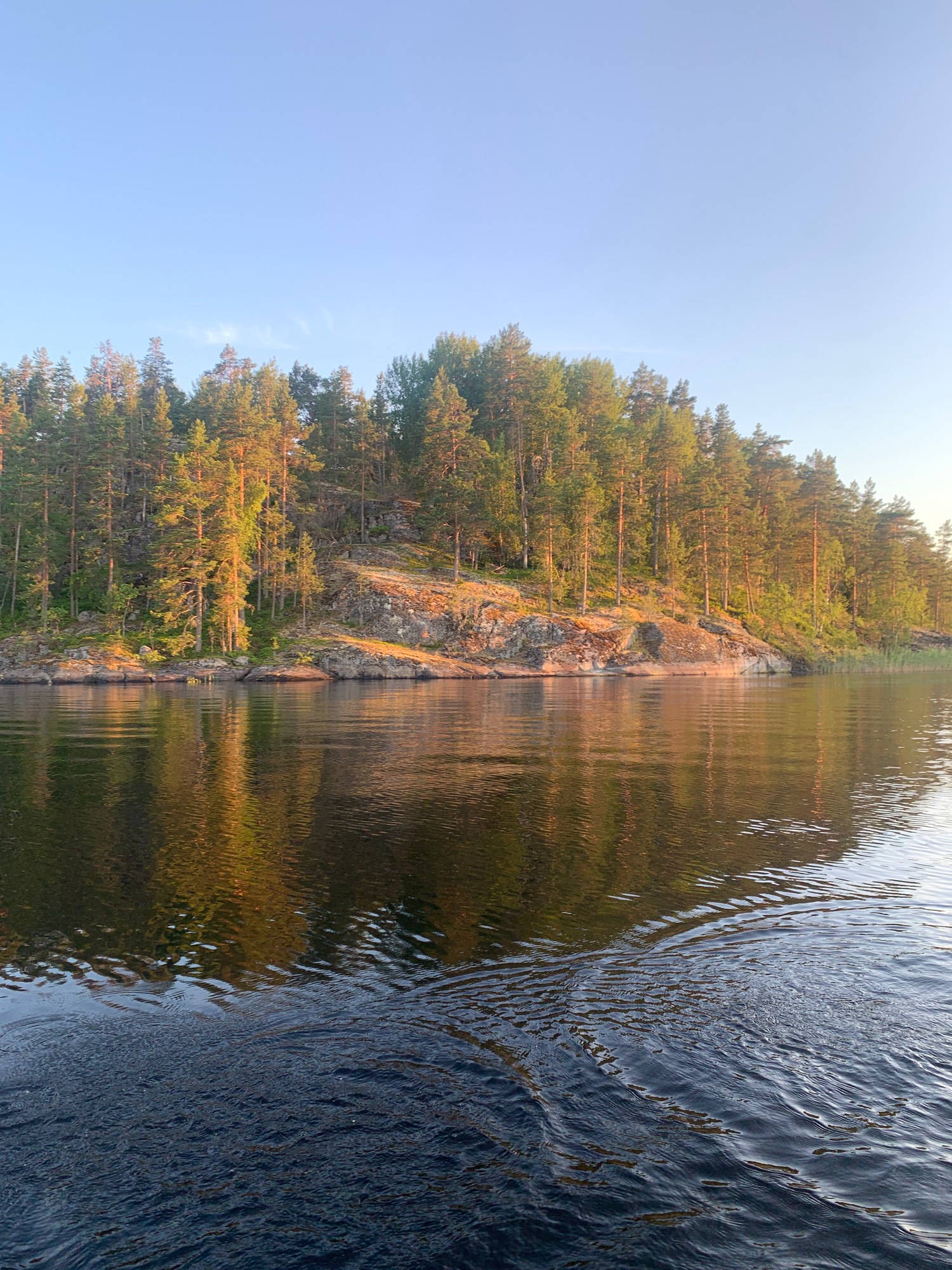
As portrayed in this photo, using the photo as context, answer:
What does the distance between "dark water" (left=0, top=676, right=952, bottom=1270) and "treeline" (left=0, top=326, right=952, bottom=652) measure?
180ft

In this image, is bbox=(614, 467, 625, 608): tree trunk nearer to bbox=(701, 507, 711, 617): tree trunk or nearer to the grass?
bbox=(701, 507, 711, 617): tree trunk

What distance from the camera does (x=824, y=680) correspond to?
68312 mm

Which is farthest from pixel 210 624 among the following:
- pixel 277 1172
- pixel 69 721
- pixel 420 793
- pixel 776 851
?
pixel 277 1172

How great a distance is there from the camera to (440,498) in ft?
243

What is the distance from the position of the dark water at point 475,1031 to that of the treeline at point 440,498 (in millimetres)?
54970

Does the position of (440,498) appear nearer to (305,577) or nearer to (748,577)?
(305,577)

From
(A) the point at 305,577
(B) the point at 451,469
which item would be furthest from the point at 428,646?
(B) the point at 451,469

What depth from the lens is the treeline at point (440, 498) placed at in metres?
68.4

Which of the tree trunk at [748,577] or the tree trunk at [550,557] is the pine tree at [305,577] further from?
the tree trunk at [748,577]

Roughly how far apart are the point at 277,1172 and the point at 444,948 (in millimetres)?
3836

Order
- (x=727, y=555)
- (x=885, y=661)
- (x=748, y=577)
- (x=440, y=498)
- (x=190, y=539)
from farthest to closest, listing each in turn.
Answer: (x=885, y=661) → (x=748, y=577) → (x=727, y=555) → (x=440, y=498) → (x=190, y=539)

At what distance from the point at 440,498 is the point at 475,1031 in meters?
69.9

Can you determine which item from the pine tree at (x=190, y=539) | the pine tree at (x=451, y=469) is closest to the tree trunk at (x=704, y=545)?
the pine tree at (x=451, y=469)

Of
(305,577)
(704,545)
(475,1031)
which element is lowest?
(475,1031)
